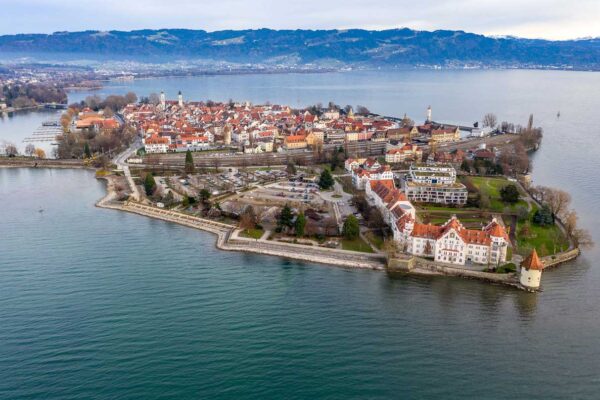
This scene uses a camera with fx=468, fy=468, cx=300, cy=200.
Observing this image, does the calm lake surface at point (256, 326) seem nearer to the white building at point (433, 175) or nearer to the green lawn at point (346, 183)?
the white building at point (433, 175)

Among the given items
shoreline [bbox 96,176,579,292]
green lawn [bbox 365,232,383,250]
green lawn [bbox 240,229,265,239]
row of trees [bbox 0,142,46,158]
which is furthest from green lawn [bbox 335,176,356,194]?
row of trees [bbox 0,142,46,158]

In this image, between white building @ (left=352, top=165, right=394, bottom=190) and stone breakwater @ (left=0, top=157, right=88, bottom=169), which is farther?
stone breakwater @ (left=0, top=157, right=88, bottom=169)

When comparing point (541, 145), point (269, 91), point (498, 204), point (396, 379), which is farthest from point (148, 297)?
point (269, 91)

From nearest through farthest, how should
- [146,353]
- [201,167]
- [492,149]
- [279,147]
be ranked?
[146,353]
[201,167]
[492,149]
[279,147]

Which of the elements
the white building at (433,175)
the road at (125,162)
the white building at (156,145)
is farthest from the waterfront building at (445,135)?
the road at (125,162)

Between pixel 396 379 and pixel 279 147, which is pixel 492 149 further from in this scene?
pixel 396 379

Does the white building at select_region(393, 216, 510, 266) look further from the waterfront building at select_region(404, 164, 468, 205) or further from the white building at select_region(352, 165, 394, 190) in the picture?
the white building at select_region(352, 165, 394, 190)
